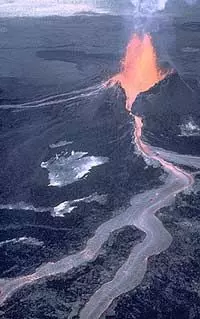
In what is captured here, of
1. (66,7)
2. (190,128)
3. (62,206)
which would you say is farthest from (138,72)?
(66,7)

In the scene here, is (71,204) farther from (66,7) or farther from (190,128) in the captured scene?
(66,7)

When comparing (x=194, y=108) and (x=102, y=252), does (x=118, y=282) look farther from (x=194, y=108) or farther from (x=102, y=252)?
(x=194, y=108)

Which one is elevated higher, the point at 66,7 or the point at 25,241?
the point at 66,7

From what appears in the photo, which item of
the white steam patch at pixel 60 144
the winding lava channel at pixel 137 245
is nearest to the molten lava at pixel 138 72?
the winding lava channel at pixel 137 245

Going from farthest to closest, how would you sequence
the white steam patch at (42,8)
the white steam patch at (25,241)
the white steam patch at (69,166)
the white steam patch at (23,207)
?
the white steam patch at (42,8) < the white steam patch at (69,166) < the white steam patch at (23,207) < the white steam patch at (25,241)

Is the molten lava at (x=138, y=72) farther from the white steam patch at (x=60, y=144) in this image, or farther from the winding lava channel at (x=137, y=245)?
the white steam patch at (x=60, y=144)

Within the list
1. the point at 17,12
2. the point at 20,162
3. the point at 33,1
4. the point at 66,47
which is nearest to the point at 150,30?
the point at 66,47
